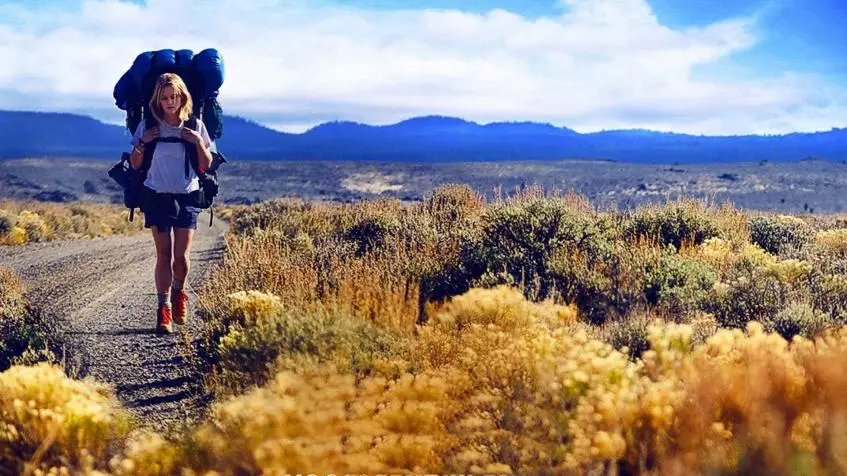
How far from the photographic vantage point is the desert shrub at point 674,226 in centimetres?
977

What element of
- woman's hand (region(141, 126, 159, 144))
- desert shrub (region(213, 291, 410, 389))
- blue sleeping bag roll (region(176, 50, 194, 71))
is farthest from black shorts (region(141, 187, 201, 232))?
desert shrub (region(213, 291, 410, 389))

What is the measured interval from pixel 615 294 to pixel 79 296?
533 centimetres

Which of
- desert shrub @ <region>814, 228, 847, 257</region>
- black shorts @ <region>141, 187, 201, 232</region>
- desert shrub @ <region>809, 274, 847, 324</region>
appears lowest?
desert shrub @ <region>809, 274, 847, 324</region>

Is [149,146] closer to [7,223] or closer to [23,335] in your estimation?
[23,335]

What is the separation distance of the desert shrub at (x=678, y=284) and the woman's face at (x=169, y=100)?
12.8 ft

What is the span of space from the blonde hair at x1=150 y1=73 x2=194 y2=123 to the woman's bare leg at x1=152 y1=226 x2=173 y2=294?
913mm

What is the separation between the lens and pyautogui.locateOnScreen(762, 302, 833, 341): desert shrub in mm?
5355

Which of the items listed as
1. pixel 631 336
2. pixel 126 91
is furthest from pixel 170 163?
pixel 631 336

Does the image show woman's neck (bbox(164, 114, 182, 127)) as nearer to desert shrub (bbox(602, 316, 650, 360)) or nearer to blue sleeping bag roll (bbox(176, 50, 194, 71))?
blue sleeping bag roll (bbox(176, 50, 194, 71))

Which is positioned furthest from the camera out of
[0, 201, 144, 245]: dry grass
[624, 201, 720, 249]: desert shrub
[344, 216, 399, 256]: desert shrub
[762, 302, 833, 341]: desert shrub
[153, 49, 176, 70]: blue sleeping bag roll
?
[0, 201, 144, 245]: dry grass

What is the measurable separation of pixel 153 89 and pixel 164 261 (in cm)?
130

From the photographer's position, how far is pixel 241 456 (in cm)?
338

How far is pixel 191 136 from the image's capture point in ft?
18.6

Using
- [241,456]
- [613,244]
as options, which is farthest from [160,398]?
[613,244]
